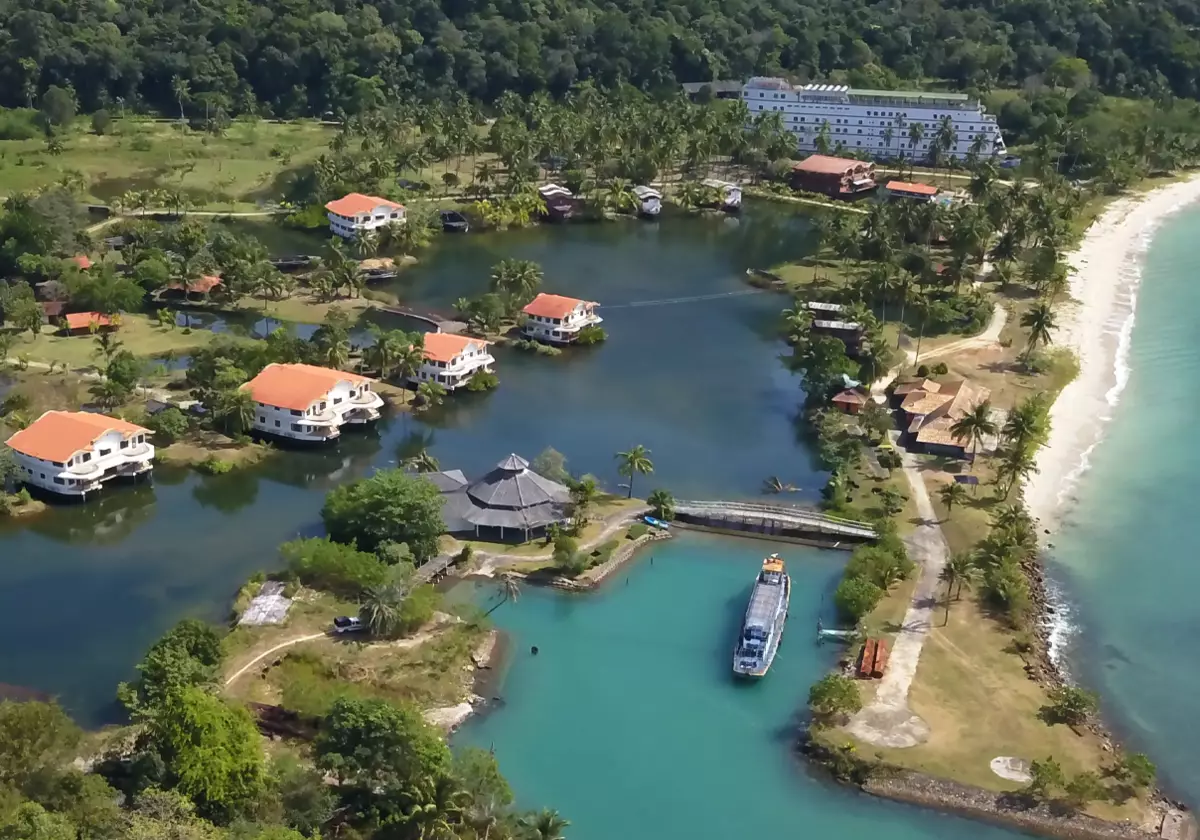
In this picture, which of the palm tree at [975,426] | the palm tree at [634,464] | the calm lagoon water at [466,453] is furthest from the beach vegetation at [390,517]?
the palm tree at [975,426]

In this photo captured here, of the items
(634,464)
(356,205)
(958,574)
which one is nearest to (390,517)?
(634,464)

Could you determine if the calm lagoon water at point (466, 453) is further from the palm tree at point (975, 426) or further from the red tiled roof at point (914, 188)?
the red tiled roof at point (914, 188)

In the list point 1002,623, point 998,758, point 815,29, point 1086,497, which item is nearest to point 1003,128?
point 815,29

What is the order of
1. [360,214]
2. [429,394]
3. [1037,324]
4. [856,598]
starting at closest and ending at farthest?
[856,598] < [429,394] < [1037,324] < [360,214]

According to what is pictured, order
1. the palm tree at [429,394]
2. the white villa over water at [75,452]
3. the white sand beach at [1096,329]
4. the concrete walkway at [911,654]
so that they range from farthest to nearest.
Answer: the palm tree at [429,394], the white sand beach at [1096,329], the white villa over water at [75,452], the concrete walkway at [911,654]

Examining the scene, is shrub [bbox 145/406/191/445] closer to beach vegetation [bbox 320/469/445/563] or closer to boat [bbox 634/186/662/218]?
beach vegetation [bbox 320/469/445/563]

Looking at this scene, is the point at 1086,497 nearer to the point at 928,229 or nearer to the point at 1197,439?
the point at 1197,439

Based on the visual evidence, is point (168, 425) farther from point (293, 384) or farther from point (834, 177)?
point (834, 177)
